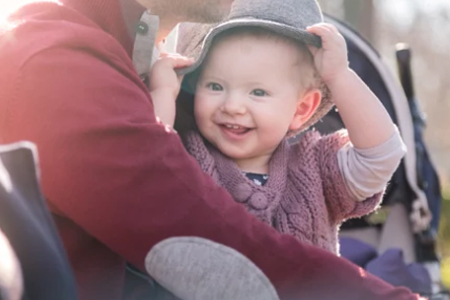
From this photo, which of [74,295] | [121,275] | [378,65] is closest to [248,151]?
[121,275]

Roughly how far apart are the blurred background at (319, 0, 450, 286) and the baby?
6488mm

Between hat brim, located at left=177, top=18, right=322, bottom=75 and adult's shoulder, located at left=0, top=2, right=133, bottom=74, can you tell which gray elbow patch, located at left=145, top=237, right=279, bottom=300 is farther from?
hat brim, located at left=177, top=18, right=322, bottom=75

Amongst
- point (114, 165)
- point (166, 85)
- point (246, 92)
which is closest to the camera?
point (114, 165)

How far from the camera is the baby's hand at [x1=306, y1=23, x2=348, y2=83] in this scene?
207cm

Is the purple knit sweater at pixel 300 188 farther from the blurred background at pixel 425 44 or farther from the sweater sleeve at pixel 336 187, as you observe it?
the blurred background at pixel 425 44

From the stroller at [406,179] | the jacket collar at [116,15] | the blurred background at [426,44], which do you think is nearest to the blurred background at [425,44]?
the blurred background at [426,44]

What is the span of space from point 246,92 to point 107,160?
720 mm

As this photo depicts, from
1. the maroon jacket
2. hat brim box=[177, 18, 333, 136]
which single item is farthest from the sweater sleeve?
the maroon jacket

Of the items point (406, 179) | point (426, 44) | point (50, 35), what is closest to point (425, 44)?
point (426, 44)

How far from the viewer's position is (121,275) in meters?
1.70

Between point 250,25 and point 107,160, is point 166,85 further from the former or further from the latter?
point 107,160

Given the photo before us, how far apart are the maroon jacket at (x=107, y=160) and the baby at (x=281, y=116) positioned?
0.46m

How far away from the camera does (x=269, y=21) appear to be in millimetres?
2070

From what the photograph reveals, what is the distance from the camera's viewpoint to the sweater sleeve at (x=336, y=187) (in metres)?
2.19
